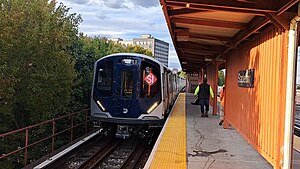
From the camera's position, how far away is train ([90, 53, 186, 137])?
12820 millimetres

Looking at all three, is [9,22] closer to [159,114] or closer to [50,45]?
[50,45]

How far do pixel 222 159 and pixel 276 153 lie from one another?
2381mm

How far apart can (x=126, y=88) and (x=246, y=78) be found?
5.37m

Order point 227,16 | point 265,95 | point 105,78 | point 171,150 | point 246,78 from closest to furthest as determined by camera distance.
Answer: point 265,95 < point 227,16 < point 246,78 < point 171,150 < point 105,78

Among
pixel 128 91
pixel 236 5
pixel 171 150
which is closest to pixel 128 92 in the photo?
pixel 128 91

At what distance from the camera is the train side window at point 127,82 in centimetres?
1299

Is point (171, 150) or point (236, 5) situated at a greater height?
point (236, 5)

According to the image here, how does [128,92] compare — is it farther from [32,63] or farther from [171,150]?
[171,150]

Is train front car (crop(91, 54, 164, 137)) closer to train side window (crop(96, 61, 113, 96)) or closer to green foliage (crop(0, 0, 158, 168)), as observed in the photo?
train side window (crop(96, 61, 113, 96))

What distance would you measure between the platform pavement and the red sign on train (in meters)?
1.99

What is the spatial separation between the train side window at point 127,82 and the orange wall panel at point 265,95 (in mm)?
4244

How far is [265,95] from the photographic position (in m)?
6.73

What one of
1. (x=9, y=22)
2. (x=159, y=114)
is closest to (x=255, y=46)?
(x=159, y=114)

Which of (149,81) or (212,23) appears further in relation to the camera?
(149,81)
